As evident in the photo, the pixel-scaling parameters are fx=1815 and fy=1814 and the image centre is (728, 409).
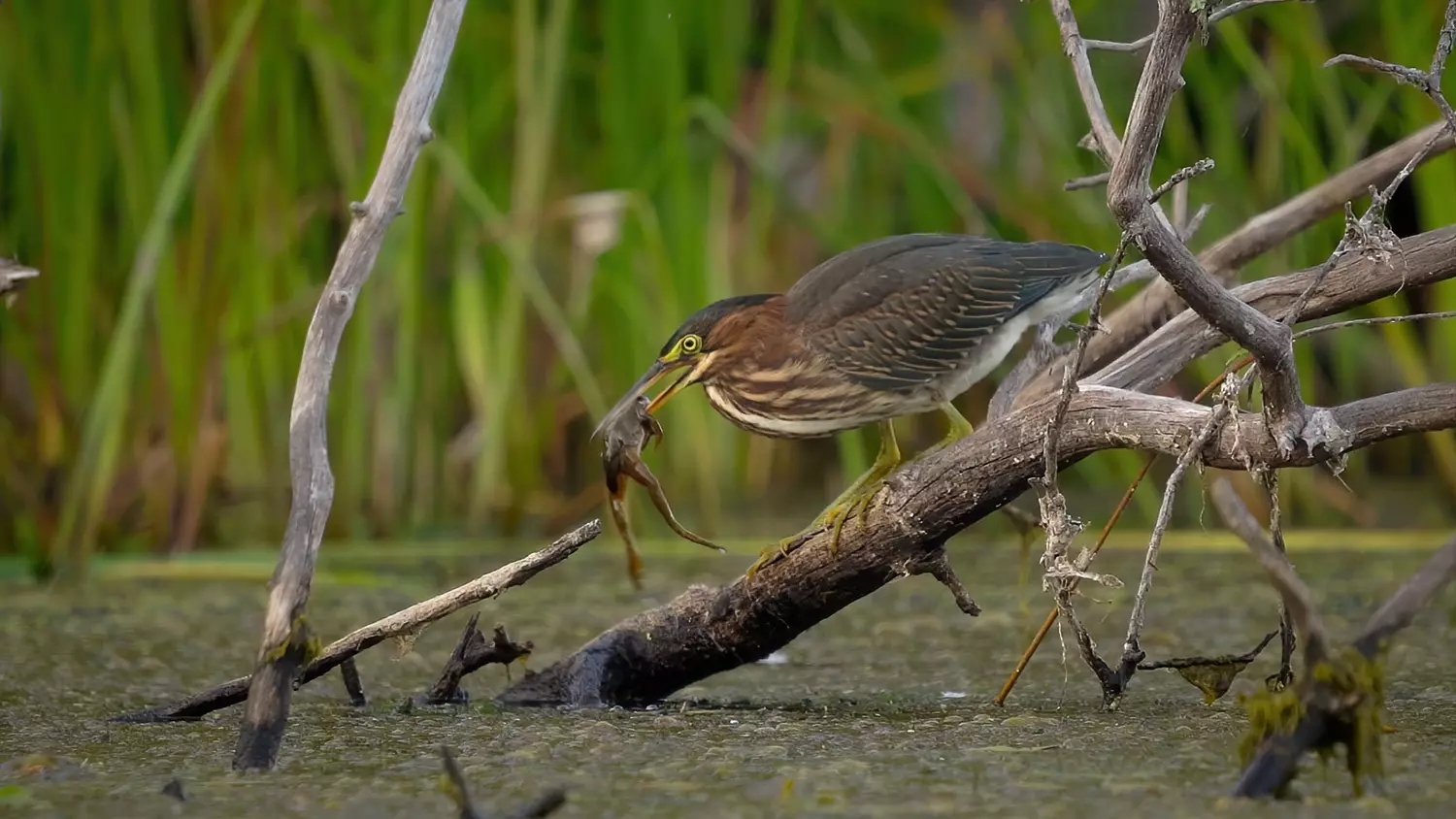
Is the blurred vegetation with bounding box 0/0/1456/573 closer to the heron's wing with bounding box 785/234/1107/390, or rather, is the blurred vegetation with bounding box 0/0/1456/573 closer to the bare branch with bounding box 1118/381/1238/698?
the heron's wing with bounding box 785/234/1107/390

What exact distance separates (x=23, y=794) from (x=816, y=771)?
41.3 inches

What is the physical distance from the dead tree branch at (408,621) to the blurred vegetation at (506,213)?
1.73m

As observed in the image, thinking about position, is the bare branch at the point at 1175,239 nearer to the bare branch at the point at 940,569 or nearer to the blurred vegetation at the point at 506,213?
the bare branch at the point at 940,569

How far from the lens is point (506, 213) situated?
576 centimetres

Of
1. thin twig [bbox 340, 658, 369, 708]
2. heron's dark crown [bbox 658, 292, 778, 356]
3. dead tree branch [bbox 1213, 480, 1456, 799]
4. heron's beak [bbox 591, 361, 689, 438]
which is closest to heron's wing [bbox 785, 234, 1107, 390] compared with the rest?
heron's dark crown [bbox 658, 292, 778, 356]

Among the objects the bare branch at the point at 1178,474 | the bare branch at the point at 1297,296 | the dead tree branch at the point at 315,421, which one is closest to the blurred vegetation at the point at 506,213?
the dead tree branch at the point at 315,421

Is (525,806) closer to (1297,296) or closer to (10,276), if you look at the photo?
(10,276)

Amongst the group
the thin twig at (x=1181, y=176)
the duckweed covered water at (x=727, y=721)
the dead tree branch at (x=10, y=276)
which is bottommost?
the duckweed covered water at (x=727, y=721)

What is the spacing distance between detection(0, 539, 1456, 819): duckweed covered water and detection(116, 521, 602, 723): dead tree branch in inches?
2.0

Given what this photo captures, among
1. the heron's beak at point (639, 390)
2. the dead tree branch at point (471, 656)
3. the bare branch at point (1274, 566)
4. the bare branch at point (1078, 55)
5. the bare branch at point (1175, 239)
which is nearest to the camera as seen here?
the bare branch at point (1274, 566)

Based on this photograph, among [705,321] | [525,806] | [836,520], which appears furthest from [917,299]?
[525,806]

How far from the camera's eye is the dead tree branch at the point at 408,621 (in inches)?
109

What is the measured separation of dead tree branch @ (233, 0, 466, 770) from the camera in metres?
2.39

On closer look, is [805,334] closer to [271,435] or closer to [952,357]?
[952,357]
